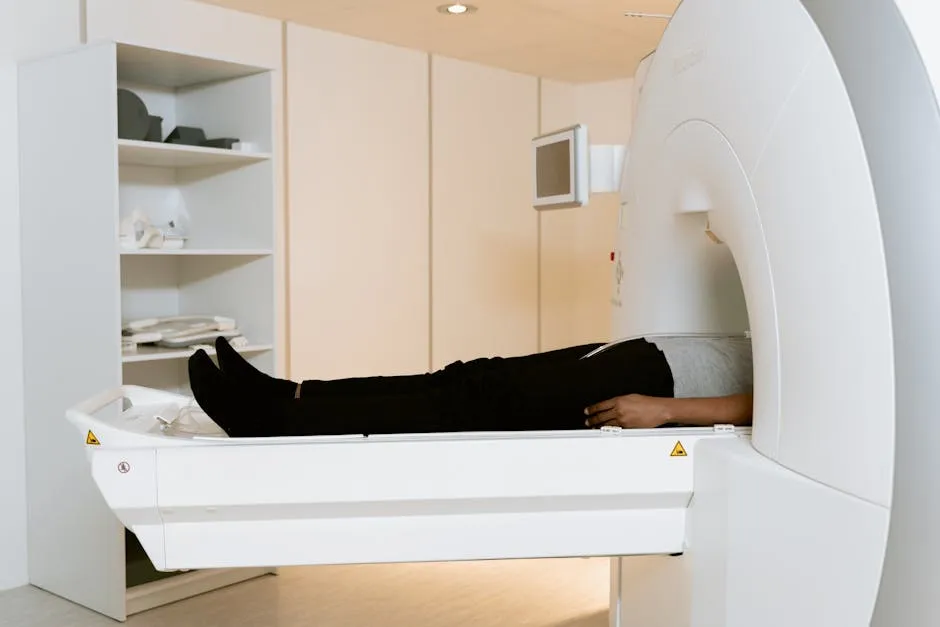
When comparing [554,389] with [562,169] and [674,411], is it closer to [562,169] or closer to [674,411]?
[674,411]

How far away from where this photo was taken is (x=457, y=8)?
392cm

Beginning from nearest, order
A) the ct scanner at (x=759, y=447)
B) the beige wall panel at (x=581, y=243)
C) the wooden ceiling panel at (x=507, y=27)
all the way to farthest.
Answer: the ct scanner at (x=759, y=447) → the wooden ceiling panel at (x=507, y=27) → the beige wall panel at (x=581, y=243)

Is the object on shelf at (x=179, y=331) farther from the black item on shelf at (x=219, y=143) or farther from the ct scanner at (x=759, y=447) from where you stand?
the ct scanner at (x=759, y=447)

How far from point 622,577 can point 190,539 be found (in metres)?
1.18

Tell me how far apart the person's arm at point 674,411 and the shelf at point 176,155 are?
1728mm

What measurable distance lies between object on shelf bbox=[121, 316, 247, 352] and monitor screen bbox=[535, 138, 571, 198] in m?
1.13

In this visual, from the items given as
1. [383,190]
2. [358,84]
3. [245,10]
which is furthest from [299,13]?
[383,190]

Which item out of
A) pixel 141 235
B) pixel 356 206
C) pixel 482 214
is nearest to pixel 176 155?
pixel 141 235

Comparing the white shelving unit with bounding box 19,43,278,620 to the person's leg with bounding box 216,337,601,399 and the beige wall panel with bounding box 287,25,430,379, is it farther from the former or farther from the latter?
the person's leg with bounding box 216,337,601,399

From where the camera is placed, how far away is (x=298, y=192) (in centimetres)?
417

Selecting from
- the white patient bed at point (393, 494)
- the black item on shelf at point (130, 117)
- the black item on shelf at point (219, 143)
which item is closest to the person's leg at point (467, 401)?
the white patient bed at point (393, 494)

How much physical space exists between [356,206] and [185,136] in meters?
1.19

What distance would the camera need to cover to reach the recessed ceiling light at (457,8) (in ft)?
12.7

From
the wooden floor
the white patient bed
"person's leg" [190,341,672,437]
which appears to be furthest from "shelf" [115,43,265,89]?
the wooden floor
